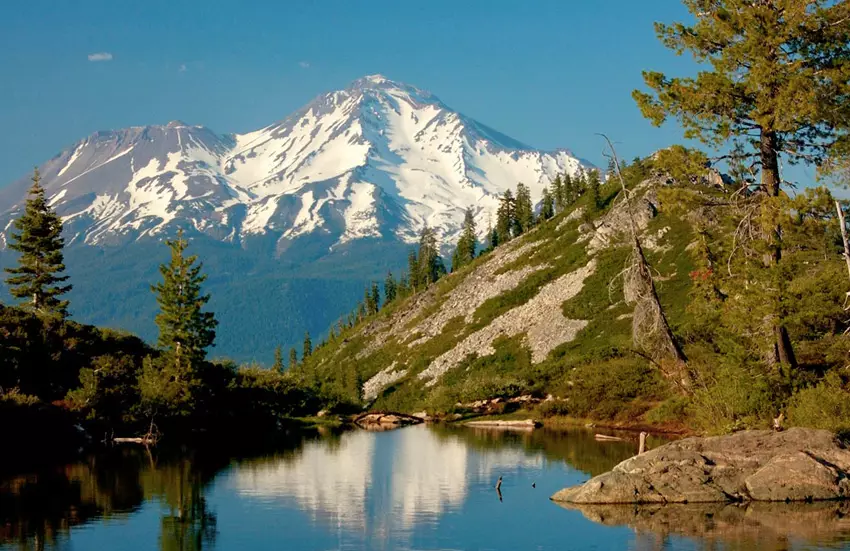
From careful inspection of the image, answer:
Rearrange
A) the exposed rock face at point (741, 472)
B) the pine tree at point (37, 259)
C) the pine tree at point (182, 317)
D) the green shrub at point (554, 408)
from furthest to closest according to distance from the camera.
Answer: the pine tree at point (37, 259)
the green shrub at point (554, 408)
the pine tree at point (182, 317)
the exposed rock face at point (741, 472)

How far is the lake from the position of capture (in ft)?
108

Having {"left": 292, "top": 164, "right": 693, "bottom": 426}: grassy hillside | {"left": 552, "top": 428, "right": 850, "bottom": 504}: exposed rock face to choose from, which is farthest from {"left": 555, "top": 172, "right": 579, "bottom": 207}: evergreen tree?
{"left": 552, "top": 428, "right": 850, "bottom": 504}: exposed rock face

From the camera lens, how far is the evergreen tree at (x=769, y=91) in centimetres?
4028

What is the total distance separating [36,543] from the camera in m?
32.4

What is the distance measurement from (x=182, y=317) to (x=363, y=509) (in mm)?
42185

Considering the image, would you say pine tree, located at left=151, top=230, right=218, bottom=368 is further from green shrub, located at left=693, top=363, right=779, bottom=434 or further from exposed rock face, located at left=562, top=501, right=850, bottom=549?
exposed rock face, located at left=562, top=501, right=850, bottom=549

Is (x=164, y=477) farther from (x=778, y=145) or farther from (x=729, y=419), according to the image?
(x=778, y=145)

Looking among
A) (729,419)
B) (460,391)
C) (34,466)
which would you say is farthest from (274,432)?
(729,419)

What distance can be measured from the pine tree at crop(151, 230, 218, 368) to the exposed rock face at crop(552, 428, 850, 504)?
4677 cm

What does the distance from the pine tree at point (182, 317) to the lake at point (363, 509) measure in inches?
720

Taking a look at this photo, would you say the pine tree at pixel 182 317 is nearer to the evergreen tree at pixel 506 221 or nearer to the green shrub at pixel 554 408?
the green shrub at pixel 554 408

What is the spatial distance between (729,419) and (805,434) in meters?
6.06

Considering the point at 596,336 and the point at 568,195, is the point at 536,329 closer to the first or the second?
the point at 596,336

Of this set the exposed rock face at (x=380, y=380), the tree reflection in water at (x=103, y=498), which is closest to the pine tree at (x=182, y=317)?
the tree reflection in water at (x=103, y=498)
